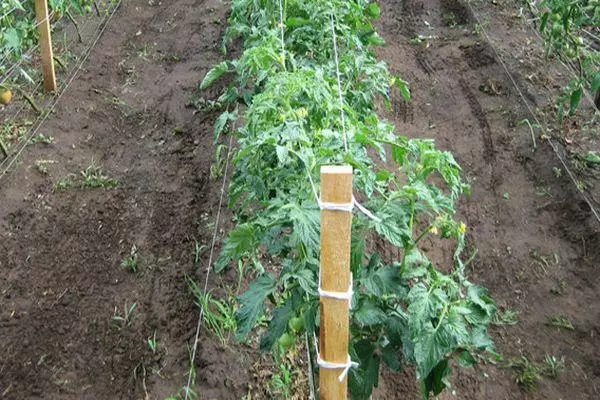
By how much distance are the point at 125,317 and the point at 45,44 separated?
111 inches

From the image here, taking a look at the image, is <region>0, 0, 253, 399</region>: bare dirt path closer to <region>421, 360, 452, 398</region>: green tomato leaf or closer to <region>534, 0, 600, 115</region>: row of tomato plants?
<region>421, 360, 452, 398</region>: green tomato leaf

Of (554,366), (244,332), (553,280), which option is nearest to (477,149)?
(553,280)

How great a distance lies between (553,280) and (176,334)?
80.9 inches

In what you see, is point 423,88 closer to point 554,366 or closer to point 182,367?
point 554,366

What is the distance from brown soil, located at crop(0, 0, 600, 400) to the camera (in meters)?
2.90

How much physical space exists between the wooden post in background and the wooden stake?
13.8 feet

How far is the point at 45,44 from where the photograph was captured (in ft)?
16.4

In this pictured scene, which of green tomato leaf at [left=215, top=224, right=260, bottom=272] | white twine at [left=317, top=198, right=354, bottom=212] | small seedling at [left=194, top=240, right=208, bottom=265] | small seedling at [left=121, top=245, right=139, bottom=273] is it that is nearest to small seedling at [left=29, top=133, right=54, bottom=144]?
small seedling at [left=121, top=245, right=139, bottom=273]

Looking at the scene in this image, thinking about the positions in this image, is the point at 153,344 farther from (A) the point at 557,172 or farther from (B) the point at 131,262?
(A) the point at 557,172

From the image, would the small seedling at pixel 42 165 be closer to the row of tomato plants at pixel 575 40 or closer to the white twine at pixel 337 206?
the white twine at pixel 337 206

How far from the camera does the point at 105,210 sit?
4.00m

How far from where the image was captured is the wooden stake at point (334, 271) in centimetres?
142

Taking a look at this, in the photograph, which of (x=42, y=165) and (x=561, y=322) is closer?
(x=561, y=322)

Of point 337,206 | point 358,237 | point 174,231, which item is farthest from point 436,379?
point 174,231
